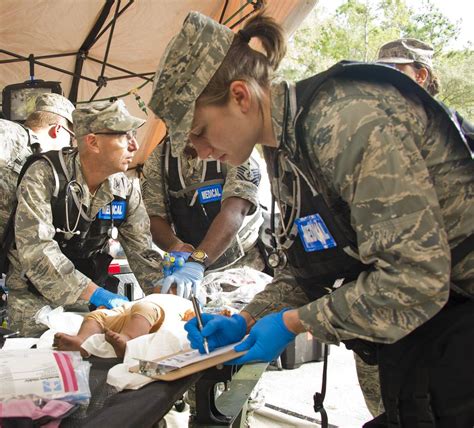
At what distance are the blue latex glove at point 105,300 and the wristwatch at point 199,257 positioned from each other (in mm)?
381

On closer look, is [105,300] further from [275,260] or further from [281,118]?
[281,118]

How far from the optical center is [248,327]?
5.29 feet

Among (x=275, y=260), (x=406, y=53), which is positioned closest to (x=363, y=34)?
(x=406, y=53)

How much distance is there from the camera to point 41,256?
101 inches

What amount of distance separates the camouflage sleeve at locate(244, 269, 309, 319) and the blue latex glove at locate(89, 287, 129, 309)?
1066 mm

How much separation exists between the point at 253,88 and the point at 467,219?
544 millimetres

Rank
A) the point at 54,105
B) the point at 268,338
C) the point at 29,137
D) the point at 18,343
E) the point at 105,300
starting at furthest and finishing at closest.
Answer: the point at 54,105
the point at 29,137
the point at 105,300
the point at 18,343
the point at 268,338

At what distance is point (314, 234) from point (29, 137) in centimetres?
241

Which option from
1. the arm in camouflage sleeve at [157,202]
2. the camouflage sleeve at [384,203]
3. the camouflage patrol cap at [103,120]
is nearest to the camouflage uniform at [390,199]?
the camouflage sleeve at [384,203]

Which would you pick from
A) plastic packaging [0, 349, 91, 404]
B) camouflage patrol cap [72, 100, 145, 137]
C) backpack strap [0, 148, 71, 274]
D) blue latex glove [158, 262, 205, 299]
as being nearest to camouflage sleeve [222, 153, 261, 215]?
blue latex glove [158, 262, 205, 299]

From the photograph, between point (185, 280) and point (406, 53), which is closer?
point (185, 280)

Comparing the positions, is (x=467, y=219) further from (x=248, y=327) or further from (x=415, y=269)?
(x=248, y=327)

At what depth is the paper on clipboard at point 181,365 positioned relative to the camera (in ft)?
4.36

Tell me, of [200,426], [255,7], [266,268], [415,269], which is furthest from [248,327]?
[255,7]
